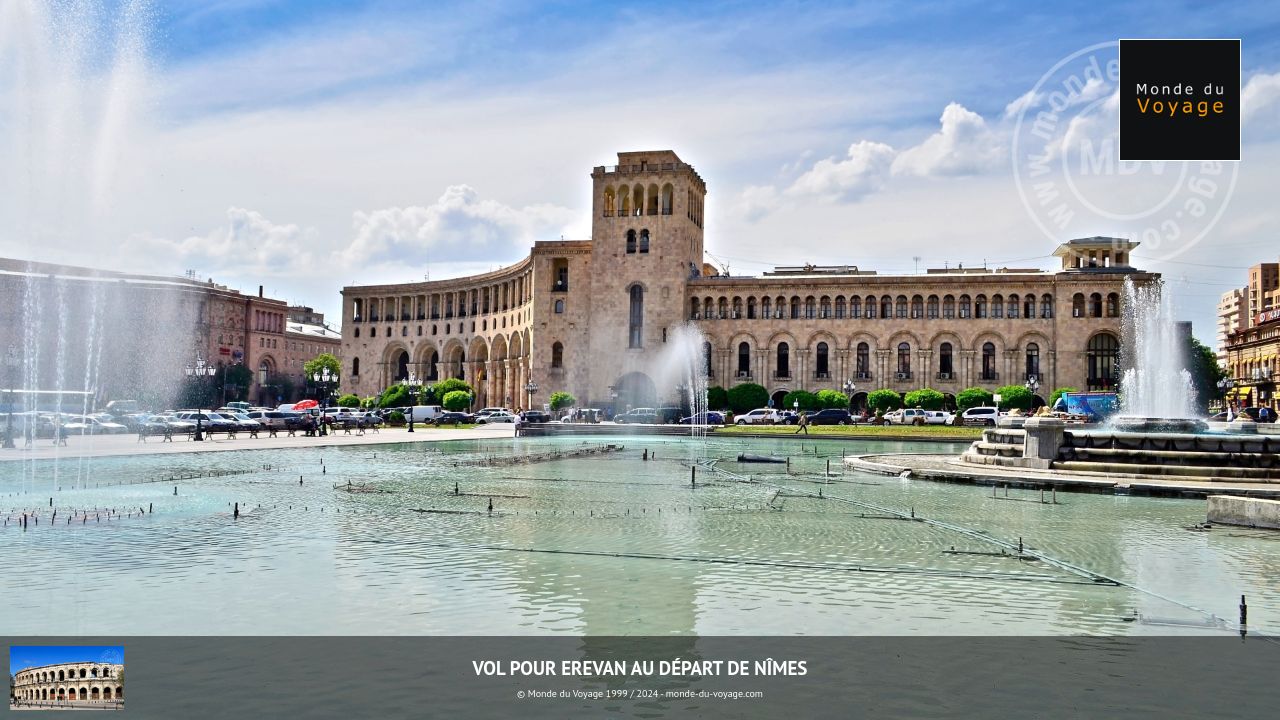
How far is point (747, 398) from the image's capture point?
198 feet

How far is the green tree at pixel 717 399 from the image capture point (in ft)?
201

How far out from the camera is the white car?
177 feet

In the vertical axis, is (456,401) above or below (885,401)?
below

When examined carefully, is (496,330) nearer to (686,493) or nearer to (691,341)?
(691,341)

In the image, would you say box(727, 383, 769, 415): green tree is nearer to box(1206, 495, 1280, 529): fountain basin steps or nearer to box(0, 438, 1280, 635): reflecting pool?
box(0, 438, 1280, 635): reflecting pool

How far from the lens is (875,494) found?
56.6 feet

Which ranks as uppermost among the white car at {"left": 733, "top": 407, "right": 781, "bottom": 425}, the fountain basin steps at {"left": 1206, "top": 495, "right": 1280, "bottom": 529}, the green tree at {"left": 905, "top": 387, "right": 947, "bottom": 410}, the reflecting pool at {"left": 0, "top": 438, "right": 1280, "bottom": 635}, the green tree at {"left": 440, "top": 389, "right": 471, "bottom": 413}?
the green tree at {"left": 905, "top": 387, "right": 947, "bottom": 410}

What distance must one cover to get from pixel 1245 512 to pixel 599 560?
28.3 ft

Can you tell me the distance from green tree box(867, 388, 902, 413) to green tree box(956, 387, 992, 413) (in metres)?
3.49

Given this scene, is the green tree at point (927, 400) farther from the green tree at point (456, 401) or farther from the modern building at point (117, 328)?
the modern building at point (117, 328)

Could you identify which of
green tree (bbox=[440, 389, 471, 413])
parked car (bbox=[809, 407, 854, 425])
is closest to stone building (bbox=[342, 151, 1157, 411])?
green tree (bbox=[440, 389, 471, 413])

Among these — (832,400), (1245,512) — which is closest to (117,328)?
(832,400)
